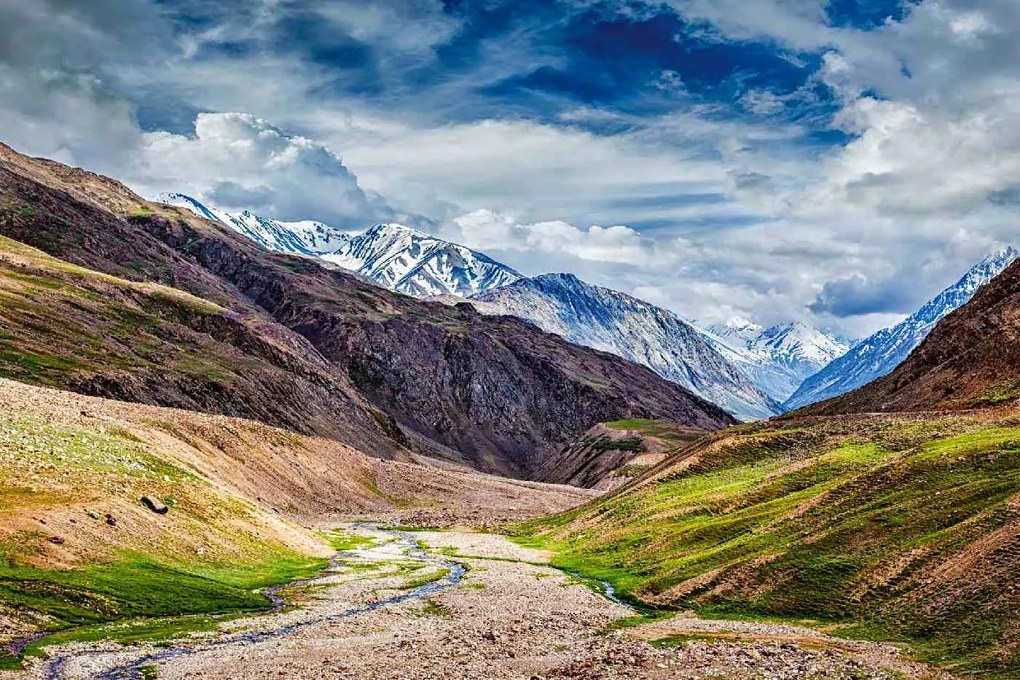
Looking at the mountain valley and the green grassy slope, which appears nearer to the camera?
the mountain valley

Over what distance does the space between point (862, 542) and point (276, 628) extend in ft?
124

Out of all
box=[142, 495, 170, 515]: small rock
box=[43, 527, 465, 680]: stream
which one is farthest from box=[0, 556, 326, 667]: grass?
box=[142, 495, 170, 515]: small rock

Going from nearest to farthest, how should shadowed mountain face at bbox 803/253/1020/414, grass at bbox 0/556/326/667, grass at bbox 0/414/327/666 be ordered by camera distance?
grass at bbox 0/556/326/667
grass at bbox 0/414/327/666
shadowed mountain face at bbox 803/253/1020/414

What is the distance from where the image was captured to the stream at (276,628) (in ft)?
130

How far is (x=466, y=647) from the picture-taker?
4844cm

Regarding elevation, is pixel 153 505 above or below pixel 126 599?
above

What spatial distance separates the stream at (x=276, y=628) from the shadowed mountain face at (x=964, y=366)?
64804 millimetres

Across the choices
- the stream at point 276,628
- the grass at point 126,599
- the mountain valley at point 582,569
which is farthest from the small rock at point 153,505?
the stream at point 276,628

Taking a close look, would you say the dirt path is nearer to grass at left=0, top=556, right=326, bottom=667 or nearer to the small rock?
grass at left=0, top=556, right=326, bottom=667

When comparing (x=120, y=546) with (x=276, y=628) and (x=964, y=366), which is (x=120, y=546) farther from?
(x=964, y=366)

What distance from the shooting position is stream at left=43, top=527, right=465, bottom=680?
1559 inches

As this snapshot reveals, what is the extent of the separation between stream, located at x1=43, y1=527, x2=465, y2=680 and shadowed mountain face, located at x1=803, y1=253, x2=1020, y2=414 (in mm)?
64804

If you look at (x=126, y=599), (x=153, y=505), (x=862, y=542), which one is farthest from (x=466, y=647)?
(x=153, y=505)

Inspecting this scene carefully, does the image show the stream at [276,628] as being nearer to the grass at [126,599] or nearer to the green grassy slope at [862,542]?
the grass at [126,599]
